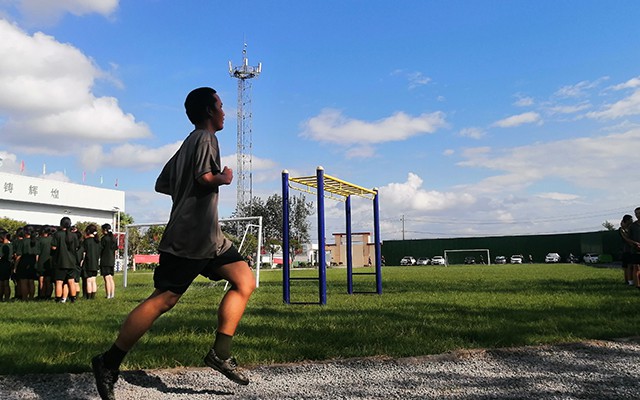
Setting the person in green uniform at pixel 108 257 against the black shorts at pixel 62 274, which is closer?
the black shorts at pixel 62 274

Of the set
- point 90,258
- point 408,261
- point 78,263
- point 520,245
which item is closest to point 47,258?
point 78,263

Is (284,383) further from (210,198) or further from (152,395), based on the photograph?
(210,198)

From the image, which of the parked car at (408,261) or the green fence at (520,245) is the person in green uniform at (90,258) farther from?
the parked car at (408,261)

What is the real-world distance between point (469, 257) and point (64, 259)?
56690 millimetres

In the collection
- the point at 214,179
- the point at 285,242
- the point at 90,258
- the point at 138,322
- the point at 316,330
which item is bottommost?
the point at 316,330

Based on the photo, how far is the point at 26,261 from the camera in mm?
12047

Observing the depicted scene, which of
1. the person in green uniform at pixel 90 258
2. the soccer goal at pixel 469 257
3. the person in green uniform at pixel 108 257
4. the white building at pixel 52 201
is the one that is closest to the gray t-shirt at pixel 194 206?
the person in green uniform at pixel 90 258

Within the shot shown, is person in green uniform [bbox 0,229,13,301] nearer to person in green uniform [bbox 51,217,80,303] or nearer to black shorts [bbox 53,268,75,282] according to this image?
person in green uniform [bbox 51,217,80,303]

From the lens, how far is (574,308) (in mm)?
7766

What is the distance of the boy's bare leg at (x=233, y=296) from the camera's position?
11.6 feet

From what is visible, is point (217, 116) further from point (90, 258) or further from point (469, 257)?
point (469, 257)

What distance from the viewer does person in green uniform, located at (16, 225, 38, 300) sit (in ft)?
39.5

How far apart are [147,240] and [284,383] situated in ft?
186

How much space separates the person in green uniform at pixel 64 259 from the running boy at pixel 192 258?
8487 mm
